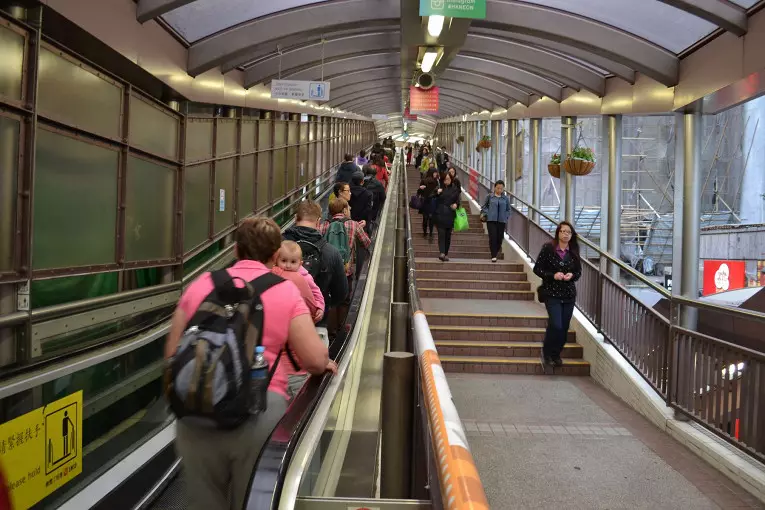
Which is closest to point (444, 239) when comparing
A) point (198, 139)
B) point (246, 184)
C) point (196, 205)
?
point (246, 184)

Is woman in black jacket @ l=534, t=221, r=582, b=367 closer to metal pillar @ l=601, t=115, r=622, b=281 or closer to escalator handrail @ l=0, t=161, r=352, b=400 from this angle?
escalator handrail @ l=0, t=161, r=352, b=400

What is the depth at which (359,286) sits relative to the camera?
16.7ft

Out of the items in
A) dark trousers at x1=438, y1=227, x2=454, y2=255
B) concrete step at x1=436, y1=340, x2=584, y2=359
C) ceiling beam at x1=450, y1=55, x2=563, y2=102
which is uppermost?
ceiling beam at x1=450, y1=55, x2=563, y2=102

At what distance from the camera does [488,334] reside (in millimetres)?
8180

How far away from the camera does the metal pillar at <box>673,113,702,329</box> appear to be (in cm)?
845

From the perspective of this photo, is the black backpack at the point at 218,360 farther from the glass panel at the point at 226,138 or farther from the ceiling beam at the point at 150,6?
the glass panel at the point at 226,138

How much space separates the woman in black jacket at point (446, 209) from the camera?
35.9 feet

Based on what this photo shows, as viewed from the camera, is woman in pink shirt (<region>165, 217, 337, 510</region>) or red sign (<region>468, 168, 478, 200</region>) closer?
woman in pink shirt (<region>165, 217, 337, 510</region>)

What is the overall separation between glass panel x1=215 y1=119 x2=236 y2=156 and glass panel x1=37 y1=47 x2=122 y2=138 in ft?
13.3

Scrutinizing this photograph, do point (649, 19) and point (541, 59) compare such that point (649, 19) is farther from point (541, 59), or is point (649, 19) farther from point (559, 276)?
point (541, 59)

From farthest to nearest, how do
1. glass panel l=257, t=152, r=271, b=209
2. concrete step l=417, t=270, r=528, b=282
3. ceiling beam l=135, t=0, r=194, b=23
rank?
glass panel l=257, t=152, r=271, b=209 → concrete step l=417, t=270, r=528, b=282 → ceiling beam l=135, t=0, r=194, b=23

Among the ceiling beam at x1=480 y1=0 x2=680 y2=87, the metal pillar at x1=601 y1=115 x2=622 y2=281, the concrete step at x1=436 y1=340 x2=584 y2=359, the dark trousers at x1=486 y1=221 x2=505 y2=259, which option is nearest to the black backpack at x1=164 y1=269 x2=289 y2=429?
the concrete step at x1=436 y1=340 x2=584 y2=359

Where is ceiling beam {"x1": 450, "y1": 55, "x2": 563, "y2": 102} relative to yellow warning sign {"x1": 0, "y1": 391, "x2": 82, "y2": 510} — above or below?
above

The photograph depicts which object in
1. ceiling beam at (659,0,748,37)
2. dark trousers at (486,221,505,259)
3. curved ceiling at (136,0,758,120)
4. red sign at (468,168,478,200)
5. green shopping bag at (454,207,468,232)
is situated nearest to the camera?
ceiling beam at (659,0,748,37)
